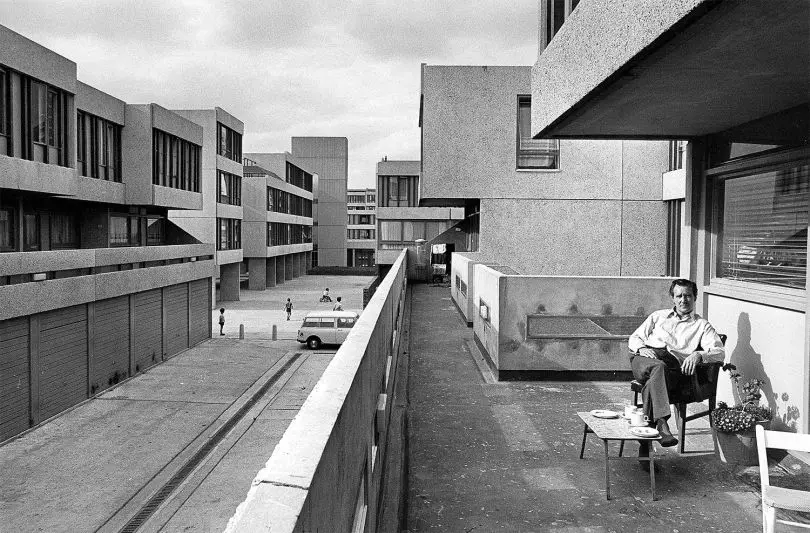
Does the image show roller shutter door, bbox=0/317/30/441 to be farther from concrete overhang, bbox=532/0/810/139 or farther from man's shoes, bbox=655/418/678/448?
man's shoes, bbox=655/418/678/448

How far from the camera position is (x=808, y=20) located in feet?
11.1

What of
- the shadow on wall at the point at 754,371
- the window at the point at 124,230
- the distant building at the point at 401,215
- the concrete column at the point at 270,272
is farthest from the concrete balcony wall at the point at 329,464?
the concrete column at the point at 270,272

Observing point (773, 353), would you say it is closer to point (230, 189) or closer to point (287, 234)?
point (230, 189)

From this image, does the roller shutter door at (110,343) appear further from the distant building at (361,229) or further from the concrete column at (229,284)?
the distant building at (361,229)

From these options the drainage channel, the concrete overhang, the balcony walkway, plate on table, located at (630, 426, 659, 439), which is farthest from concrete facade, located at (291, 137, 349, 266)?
plate on table, located at (630, 426, 659, 439)

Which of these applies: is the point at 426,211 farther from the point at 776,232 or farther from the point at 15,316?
the point at 776,232

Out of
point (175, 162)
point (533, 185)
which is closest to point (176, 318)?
point (175, 162)

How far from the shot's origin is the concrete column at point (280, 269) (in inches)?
2830

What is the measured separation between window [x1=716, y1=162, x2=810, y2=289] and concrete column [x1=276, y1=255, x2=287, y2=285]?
66401mm

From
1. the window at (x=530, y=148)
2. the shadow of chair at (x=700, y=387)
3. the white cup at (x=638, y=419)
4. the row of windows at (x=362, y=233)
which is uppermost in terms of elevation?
the window at (x=530, y=148)

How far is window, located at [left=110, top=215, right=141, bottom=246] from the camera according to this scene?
3161cm

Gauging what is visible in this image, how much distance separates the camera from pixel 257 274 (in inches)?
2539

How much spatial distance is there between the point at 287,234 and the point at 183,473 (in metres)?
58.9

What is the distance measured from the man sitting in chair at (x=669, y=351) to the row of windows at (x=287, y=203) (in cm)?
5835
